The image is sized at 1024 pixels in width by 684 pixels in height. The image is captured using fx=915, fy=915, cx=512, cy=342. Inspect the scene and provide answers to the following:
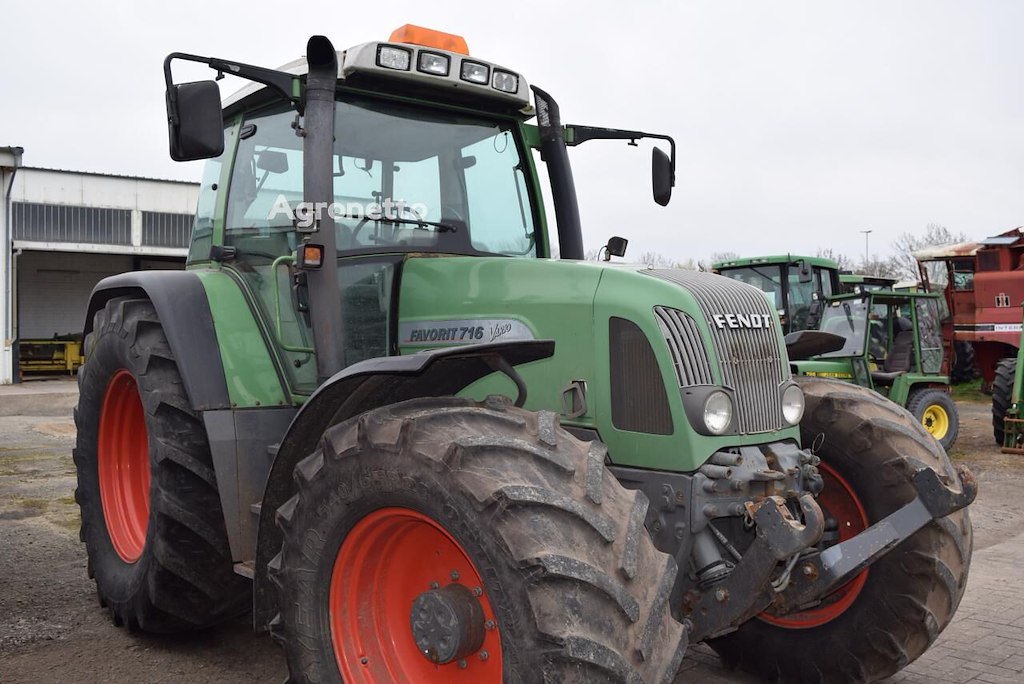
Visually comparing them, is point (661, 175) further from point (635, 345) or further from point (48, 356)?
point (48, 356)

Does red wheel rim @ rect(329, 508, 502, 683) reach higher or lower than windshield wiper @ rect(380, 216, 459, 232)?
lower

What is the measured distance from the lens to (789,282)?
1474 cm

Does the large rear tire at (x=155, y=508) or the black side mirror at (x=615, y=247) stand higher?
the black side mirror at (x=615, y=247)

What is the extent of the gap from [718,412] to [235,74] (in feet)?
7.15

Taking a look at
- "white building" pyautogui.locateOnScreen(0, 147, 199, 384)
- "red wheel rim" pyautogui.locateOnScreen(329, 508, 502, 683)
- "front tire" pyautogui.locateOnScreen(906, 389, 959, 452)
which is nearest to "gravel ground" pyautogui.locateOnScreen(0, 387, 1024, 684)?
"red wheel rim" pyautogui.locateOnScreen(329, 508, 502, 683)

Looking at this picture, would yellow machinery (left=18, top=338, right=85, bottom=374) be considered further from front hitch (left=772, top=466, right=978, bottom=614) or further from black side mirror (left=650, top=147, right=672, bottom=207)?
front hitch (left=772, top=466, right=978, bottom=614)

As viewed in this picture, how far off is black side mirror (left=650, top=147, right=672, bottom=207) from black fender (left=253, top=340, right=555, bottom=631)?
5.06 ft

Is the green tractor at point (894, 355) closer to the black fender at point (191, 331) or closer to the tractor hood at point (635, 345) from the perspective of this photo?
the tractor hood at point (635, 345)

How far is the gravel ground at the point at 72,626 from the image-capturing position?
394cm

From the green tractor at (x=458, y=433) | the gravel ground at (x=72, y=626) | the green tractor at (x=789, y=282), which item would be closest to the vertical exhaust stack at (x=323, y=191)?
the green tractor at (x=458, y=433)

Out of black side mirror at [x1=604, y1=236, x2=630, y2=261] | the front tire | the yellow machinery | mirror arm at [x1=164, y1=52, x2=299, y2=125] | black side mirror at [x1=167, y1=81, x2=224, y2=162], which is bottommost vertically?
the yellow machinery

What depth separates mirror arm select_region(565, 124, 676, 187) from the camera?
176 inches

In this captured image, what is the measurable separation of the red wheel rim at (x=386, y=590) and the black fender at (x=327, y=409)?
372 millimetres

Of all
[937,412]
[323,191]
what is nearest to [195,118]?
[323,191]
